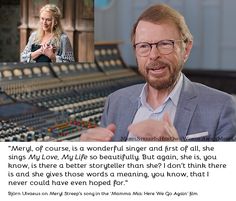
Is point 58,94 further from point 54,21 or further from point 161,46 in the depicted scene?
point 161,46

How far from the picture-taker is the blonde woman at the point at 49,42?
187 cm

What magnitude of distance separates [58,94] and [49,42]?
262 millimetres

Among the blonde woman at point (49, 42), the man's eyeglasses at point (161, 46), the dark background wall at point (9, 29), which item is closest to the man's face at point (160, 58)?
the man's eyeglasses at point (161, 46)

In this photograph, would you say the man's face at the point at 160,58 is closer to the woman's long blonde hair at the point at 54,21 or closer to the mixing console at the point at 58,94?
the mixing console at the point at 58,94

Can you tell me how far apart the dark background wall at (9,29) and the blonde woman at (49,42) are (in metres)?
0.05

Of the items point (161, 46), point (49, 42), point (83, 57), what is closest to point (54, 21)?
point (49, 42)

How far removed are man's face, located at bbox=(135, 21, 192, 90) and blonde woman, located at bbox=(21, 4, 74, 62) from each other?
1.10 feet

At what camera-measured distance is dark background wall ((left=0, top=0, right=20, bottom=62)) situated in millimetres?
1886

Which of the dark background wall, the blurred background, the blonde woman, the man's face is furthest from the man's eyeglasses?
the dark background wall
